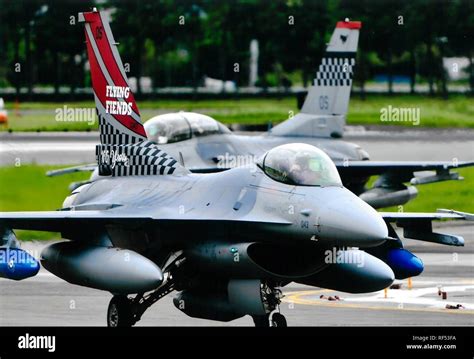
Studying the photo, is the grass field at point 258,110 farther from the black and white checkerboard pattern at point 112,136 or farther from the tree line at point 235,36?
the black and white checkerboard pattern at point 112,136

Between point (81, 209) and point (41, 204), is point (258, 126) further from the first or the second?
point (81, 209)

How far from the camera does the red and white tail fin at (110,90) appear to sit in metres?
21.5

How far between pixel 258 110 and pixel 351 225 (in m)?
36.4

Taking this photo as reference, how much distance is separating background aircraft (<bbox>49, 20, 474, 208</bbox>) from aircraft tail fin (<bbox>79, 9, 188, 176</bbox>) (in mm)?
7164

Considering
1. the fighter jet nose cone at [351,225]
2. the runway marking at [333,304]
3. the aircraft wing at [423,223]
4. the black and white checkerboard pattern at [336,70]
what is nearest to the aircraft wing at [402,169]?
the black and white checkerboard pattern at [336,70]

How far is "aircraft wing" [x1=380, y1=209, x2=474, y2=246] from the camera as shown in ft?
65.5

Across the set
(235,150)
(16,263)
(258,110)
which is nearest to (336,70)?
(235,150)

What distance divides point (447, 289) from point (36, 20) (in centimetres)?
3155

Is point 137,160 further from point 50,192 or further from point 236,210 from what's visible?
point 50,192

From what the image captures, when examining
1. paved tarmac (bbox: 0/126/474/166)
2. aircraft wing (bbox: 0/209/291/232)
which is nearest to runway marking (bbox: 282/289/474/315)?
aircraft wing (bbox: 0/209/291/232)

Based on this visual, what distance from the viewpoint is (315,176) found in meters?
18.6

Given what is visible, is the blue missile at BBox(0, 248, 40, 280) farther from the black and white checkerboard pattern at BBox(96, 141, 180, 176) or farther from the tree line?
the tree line

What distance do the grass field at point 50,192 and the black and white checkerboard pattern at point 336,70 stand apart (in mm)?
4515

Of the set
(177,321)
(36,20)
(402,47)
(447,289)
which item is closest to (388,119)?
(402,47)
